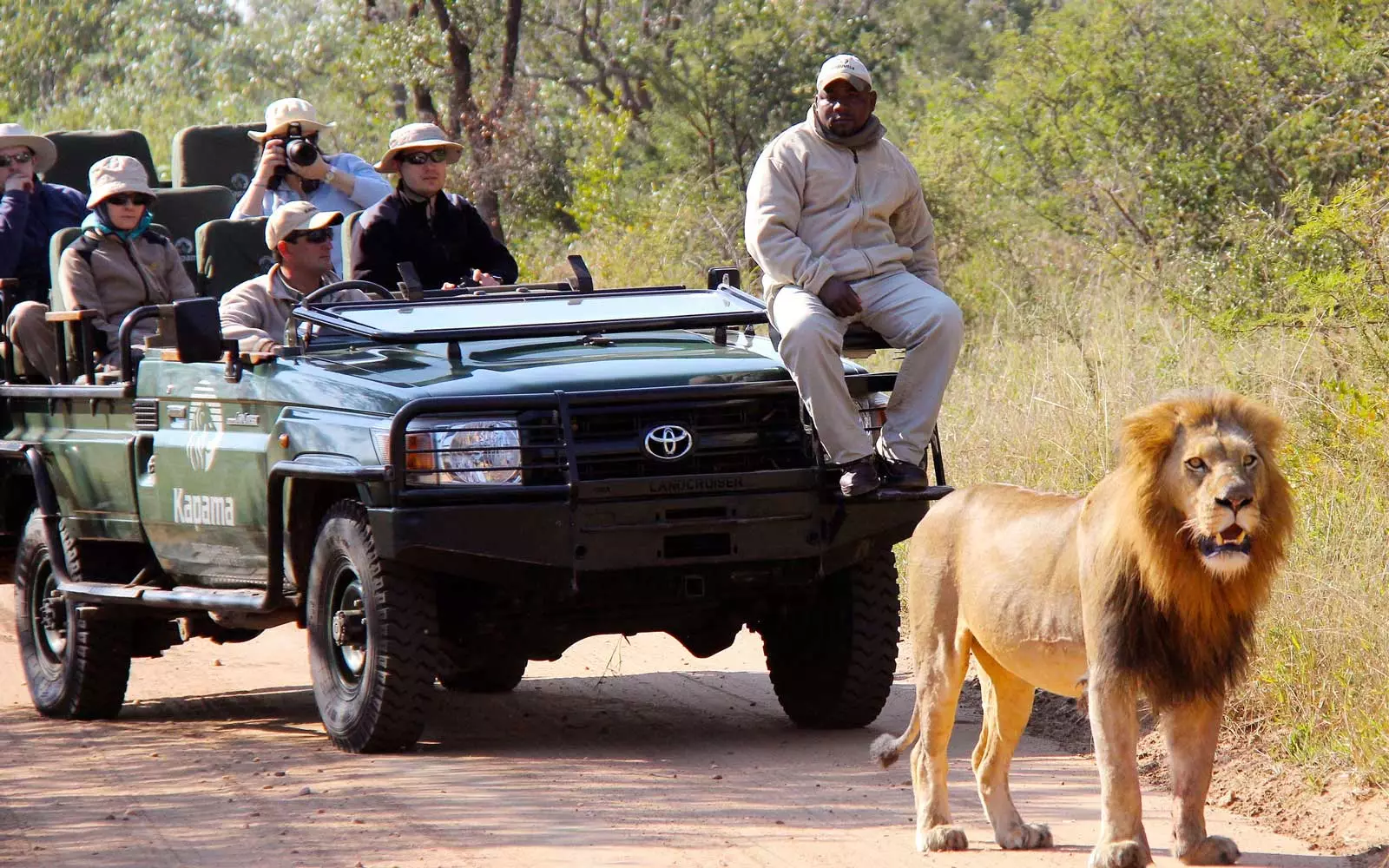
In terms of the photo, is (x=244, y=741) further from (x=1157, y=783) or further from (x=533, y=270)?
(x=533, y=270)

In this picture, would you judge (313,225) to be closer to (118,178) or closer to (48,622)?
(118,178)

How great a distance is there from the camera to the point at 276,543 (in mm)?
6922

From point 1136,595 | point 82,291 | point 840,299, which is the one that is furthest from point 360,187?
point 1136,595

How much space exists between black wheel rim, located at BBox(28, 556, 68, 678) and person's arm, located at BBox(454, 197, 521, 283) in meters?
2.29

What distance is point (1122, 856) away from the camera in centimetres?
447

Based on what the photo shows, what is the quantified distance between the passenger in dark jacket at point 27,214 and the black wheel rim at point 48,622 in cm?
145

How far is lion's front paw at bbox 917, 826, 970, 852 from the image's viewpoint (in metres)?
5.15

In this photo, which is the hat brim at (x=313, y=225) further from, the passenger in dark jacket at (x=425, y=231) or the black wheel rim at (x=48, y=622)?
the black wheel rim at (x=48, y=622)

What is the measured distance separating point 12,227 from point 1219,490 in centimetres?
700

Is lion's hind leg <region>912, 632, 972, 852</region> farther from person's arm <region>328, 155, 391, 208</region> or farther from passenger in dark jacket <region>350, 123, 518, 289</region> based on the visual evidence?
person's arm <region>328, 155, 391, 208</region>

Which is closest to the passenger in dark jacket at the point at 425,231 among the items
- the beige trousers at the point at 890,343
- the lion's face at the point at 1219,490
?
the beige trousers at the point at 890,343

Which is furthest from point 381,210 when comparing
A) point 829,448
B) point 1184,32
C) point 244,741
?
point 1184,32

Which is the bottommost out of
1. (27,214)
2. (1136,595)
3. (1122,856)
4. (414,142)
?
(1122,856)

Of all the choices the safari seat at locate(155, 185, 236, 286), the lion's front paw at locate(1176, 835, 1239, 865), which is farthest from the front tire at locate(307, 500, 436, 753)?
the safari seat at locate(155, 185, 236, 286)
